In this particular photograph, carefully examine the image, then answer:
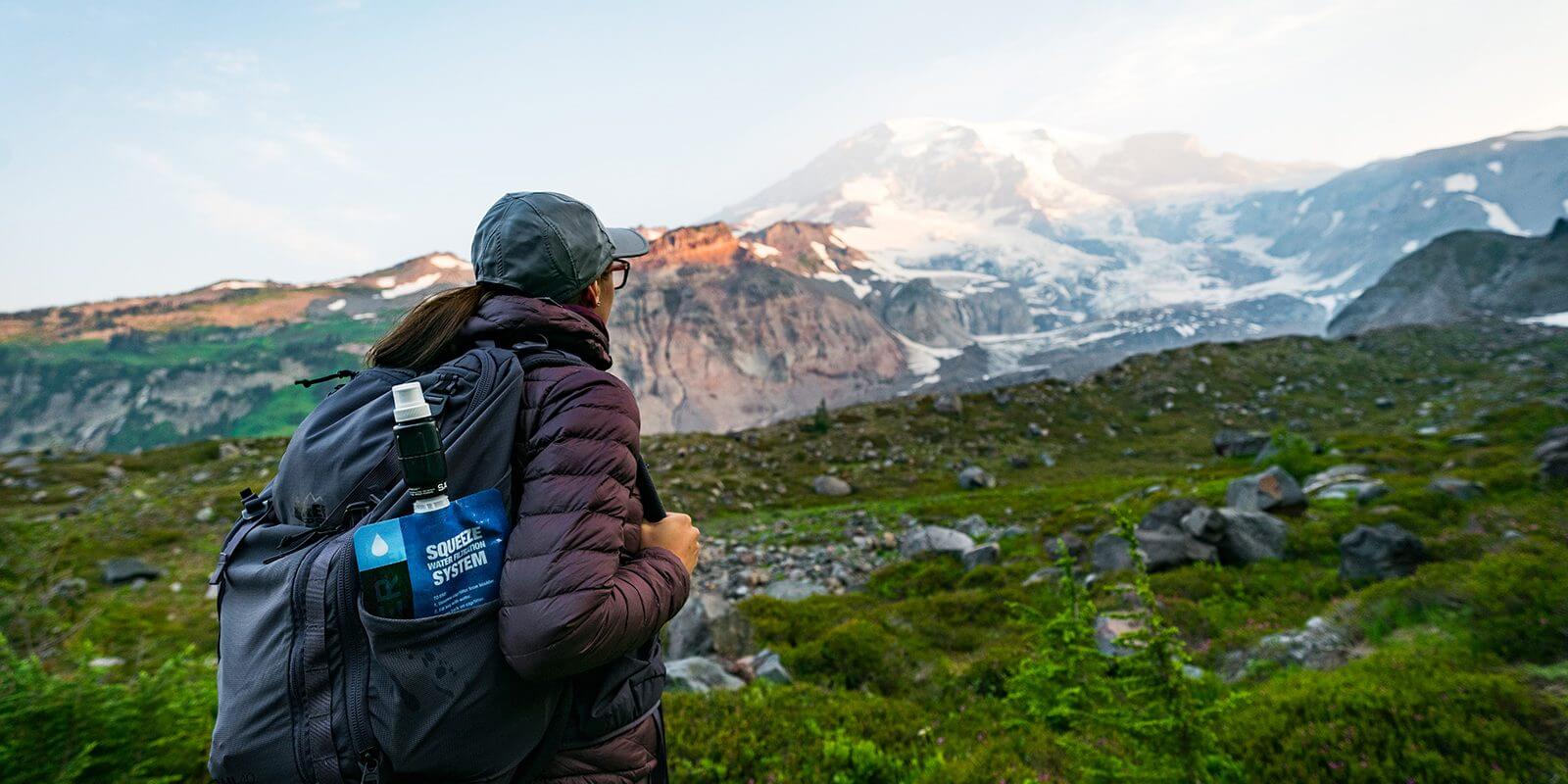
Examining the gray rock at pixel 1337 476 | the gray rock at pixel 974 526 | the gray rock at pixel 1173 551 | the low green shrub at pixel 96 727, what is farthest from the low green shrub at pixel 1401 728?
the gray rock at pixel 974 526

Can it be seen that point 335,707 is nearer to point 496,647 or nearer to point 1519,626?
point 496,647

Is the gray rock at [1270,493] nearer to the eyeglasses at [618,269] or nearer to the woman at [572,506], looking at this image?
the eyeglasses at [618,269]

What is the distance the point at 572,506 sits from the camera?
2246 mm

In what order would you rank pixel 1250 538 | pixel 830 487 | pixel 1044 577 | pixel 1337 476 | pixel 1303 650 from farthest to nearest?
pixel 830 487, pixel 1337 476, pixel 1044 577, pixel 1250 538, pixel 1303 650

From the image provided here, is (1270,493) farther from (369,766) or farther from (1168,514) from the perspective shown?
(369,766)

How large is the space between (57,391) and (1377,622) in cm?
18349

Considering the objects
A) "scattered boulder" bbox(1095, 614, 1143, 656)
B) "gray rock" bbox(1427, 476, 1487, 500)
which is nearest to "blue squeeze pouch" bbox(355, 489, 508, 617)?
"scattered boulder" bbox(1095, 614, 1143, 656)

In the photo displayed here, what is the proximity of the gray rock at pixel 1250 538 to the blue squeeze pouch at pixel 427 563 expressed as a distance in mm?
13919

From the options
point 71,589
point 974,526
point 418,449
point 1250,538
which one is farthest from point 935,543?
point 71,589

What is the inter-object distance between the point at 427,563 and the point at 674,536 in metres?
1.05

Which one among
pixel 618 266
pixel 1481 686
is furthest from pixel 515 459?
pixel 1481 686

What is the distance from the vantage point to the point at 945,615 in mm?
11984

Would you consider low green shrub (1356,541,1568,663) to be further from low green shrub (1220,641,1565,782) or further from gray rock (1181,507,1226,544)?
gray rock (1181,507,1226,544)

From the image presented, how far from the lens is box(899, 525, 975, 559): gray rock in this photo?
18047 mm
